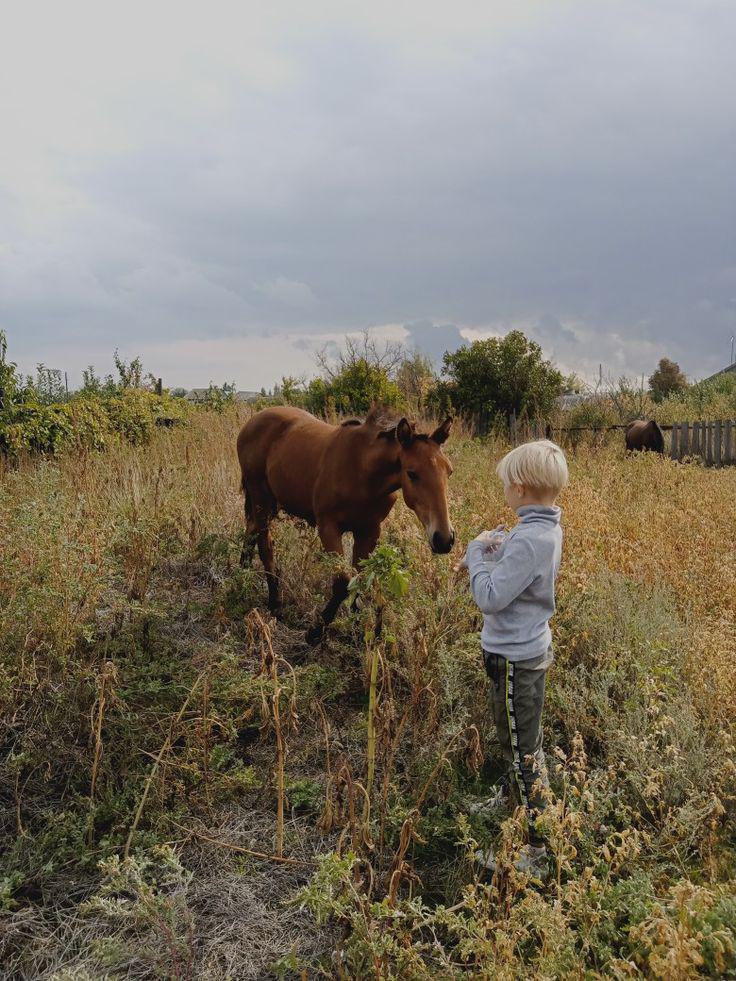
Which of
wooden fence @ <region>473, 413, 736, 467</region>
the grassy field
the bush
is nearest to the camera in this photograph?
the grassy field

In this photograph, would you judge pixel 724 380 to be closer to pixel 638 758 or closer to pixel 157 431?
pixel 157 431

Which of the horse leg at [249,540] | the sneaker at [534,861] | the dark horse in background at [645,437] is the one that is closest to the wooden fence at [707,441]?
the dark horse in background at [645,437]

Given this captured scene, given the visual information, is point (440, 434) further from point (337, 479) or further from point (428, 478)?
point (337, 479)

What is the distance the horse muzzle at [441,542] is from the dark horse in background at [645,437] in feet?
34.6

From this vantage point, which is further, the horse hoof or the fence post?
the fence post

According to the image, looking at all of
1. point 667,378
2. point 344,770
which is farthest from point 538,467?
point 667,378

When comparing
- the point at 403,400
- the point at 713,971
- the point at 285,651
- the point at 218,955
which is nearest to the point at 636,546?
the point at 285,651

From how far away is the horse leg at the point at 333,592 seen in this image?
420cm

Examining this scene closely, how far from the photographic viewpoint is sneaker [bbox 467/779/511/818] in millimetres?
2861

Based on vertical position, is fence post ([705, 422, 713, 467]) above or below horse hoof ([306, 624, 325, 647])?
above

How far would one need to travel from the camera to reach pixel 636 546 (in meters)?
5.06

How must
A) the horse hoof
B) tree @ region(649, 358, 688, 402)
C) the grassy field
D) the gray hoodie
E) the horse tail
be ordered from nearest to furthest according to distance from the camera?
the grassy field < the gray hoodie < the horse hoof < the horse tail < tree @ region(649, 358, 688, 402)

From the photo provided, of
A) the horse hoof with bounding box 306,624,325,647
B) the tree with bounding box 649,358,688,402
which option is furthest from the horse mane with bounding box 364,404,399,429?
the tree with bounding box 649,358,688,402

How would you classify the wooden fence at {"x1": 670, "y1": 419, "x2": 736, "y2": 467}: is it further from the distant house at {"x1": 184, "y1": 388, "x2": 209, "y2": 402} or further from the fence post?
the distant house at {"x1": 184, "y1": 388, "x2": 209, "y2": 402}
